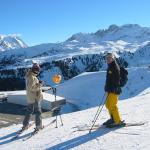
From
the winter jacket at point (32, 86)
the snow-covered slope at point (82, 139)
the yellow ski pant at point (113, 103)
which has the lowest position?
the snow-covered slope at point (82, 139)

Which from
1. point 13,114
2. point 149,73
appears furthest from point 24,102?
point 149,73

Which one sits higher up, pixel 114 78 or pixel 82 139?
pixel 114 78

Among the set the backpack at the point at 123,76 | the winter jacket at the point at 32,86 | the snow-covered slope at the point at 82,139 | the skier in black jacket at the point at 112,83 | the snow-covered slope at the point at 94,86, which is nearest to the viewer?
the snow-covered slope at the point at 82,139

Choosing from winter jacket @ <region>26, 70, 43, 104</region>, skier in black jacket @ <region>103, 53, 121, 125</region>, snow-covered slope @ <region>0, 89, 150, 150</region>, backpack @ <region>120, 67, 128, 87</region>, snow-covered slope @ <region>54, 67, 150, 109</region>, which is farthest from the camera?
snow-covered slope @ <region>54, 67, 150, 109</region>

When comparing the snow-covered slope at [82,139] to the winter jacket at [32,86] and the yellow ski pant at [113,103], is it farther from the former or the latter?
the winter jacket at [32,86]

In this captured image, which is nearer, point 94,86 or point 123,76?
point 123,76

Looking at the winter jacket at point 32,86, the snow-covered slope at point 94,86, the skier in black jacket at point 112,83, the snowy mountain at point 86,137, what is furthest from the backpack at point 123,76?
the snow-covered slope at point 94,86

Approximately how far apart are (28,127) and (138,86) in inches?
1258

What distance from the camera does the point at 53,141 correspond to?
1155 cm

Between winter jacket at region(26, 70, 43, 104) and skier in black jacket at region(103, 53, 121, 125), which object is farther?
winter jacket at region(26, 70, 43, 104)

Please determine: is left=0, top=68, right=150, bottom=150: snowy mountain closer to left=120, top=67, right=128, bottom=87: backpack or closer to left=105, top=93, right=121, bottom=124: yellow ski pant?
left=105, top=93, right=121, bottom=124: yellow ski pant

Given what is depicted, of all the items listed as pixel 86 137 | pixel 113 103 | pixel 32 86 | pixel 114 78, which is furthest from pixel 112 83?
pixel 32 86

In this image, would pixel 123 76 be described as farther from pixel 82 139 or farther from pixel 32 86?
pixel 32 86

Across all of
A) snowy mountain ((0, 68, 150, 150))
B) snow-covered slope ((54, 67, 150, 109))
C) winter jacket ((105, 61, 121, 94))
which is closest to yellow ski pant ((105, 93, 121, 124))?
winter jacket ((105, 61, 121, 94))
